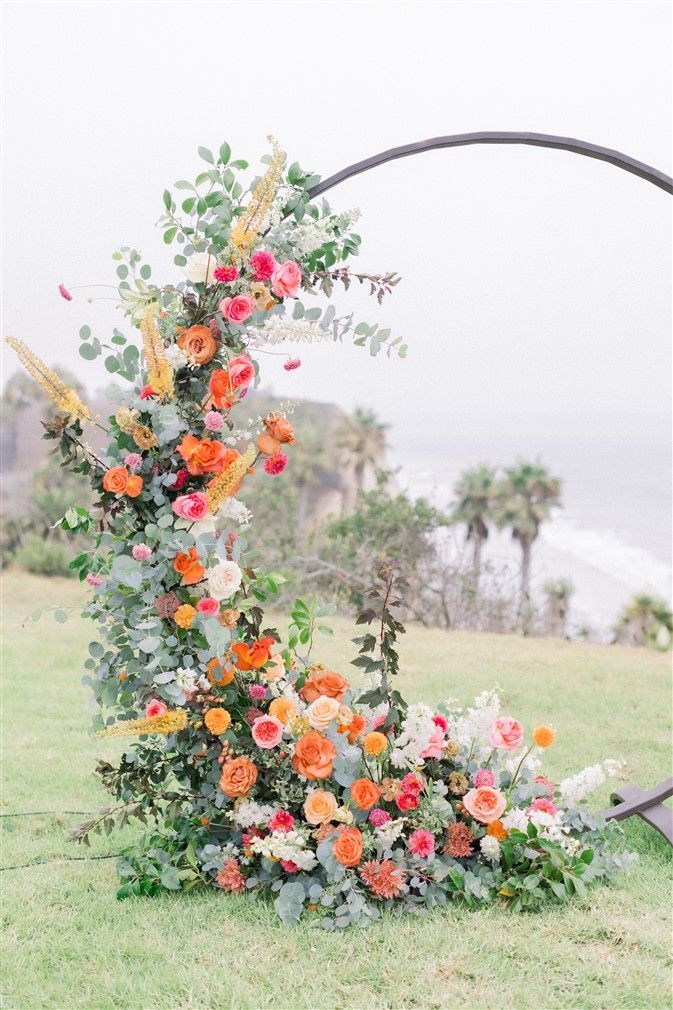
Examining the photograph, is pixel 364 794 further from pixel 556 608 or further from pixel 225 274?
pixel 556 608

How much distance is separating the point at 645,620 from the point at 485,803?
13.8m

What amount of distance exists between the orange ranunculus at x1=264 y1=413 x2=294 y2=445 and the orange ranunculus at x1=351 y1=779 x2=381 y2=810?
111 cm

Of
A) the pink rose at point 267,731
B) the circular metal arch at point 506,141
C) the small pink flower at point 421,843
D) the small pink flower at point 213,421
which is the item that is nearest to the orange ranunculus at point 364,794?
the small pink flower at point 421,843

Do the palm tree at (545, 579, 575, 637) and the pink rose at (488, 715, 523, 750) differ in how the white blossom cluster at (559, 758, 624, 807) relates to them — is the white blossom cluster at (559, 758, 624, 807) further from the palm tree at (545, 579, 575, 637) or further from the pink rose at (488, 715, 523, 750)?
the palm tree at (545, 579, 575, 637)

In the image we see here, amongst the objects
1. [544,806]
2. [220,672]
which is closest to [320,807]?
[220,672]

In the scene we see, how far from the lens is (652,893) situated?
2939 mm

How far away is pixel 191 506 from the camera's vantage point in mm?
2715

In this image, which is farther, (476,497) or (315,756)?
(476,497)

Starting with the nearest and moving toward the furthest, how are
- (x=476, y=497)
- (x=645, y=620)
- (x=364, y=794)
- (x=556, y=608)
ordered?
(x=364, y=794)
(x=556, y=608)
(x=645, y=620)
(x=476, y=497)

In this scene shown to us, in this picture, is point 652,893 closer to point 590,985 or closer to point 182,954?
point 590,985

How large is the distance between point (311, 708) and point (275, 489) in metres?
12.0

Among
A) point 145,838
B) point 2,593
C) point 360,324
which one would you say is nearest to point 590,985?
point 145,838

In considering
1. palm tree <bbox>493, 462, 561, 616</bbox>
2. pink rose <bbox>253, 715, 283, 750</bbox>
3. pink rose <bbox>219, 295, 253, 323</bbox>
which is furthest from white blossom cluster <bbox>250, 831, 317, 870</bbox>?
palm tree <bbox>493, 462, 561, 616</bbox>

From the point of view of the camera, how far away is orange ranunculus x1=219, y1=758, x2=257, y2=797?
2836 mm
